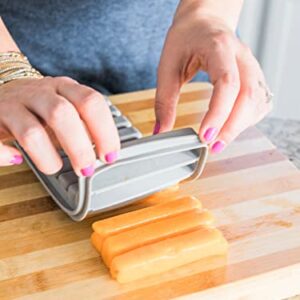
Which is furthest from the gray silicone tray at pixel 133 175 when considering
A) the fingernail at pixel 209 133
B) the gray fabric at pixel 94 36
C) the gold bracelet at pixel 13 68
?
the gray fabric at pixel 94 36

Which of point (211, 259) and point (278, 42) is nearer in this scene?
point (211, 259)

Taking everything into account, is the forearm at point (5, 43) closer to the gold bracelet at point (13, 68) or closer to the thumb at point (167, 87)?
the gold bracelet at point (13, 68)

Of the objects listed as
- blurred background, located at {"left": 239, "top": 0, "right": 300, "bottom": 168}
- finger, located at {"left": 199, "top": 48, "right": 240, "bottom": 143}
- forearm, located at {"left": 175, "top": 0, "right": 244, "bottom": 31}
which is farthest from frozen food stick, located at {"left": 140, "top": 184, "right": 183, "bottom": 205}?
blurred background, located at {"left": 239, "top": 0, "right": 300, "bottom": 168}

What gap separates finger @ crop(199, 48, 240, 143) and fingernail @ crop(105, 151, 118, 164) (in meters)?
0.12

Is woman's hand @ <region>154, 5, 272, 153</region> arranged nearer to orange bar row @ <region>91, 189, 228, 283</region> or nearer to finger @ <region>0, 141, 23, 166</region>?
orange bar row @ <region>91, 189, 228, 283</region>

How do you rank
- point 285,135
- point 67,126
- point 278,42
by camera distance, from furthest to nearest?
point 278,42
point 285,135
point 67,126

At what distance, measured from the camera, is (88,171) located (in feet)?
2.39

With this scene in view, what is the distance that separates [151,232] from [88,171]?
0.35 feet

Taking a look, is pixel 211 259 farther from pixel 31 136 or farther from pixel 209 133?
pixel 31 136

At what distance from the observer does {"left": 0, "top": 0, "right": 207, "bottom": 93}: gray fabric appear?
3.73 feet

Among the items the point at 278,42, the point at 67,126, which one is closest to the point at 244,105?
the point at 67,126

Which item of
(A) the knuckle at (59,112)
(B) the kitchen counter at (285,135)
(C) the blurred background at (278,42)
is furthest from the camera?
(C) the blurred background at (278,42)

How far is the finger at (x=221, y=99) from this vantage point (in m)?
0.79

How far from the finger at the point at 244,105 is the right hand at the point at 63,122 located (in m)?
0.16
